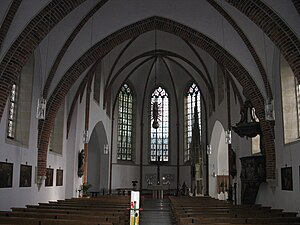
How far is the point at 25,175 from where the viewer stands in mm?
13375

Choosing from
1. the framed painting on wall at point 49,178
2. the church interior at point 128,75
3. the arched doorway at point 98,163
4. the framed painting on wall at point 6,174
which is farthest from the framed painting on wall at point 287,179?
the arched doorway at point 98,163

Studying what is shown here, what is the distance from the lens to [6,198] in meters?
11.7

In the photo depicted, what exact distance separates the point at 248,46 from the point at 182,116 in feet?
54.2

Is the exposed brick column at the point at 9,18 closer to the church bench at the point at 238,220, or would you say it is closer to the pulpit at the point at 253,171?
the church bench at the point at 238,220

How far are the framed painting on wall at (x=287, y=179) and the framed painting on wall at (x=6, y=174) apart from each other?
9.61 meters

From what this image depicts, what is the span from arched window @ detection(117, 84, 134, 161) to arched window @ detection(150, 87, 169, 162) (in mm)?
1998

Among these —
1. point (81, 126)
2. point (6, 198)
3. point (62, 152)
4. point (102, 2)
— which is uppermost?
point (102, 2)

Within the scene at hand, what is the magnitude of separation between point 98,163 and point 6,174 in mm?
15237

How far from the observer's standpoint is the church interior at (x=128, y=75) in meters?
11.3

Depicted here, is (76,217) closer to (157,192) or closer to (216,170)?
(216,170)

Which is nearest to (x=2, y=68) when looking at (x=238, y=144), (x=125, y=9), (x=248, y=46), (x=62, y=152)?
(x=125, y=9)

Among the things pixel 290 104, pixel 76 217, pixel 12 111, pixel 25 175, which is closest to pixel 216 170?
pixel 290 104

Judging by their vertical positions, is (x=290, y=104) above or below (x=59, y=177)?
above

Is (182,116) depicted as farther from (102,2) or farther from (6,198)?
(6,198)
